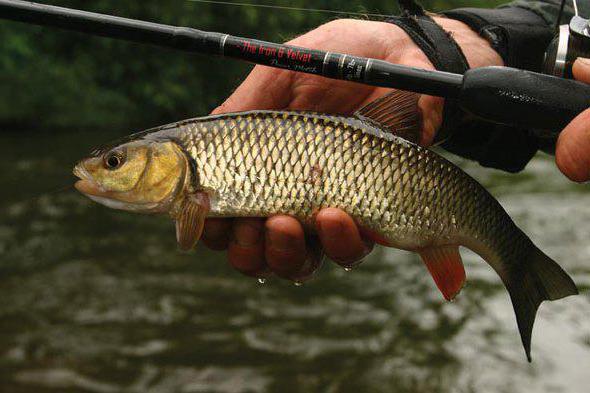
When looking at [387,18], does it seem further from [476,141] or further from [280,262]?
[280,262]

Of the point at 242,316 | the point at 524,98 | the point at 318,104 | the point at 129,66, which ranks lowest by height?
the point at 129,66

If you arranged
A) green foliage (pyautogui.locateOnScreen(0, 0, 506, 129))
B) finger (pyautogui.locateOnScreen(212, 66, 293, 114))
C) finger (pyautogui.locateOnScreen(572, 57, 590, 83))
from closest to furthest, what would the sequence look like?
finger (pyautogui.locateOnScreen(572, 57, 590, 83)) < finger (pyautogui.locateOnScreen(212, 66, 293, 114)) < green foliage (pyautogui.locateOnScreen(0, 0, 506, 129))

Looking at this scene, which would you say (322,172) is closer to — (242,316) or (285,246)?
(285,246)

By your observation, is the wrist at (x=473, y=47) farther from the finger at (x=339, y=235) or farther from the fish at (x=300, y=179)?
the finger at (x=339, y=235)

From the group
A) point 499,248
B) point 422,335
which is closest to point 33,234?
point 422,335

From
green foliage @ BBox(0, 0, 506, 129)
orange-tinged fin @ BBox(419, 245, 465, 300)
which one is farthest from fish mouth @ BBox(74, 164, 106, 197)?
green foliage @ BBox(0, 0, 506, 129)

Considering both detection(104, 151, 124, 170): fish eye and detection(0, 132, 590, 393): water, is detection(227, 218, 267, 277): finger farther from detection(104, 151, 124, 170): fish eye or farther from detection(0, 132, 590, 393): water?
detection(0, 132, 590, 393): water

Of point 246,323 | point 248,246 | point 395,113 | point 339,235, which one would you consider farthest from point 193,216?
point 246,323
